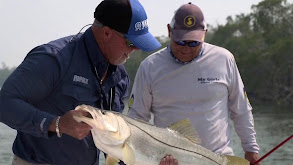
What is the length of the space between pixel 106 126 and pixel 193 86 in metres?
1.83

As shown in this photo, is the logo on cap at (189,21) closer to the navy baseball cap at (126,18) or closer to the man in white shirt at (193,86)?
the man in white shirt at (193,86)

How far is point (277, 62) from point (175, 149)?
58.3 m

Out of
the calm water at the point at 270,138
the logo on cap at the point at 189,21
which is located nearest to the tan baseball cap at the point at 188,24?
the logo on cap at the point at 189,21

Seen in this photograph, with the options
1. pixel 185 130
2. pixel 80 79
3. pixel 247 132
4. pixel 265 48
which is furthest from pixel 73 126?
pixel 265 48

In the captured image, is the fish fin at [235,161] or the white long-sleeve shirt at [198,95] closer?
the fish fin at [235,161]

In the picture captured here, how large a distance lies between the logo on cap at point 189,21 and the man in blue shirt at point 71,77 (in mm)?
894

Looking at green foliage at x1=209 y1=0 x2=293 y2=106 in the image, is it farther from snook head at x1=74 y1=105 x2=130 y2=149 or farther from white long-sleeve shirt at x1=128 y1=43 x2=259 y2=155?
snook head at x1=74 y1=105 x2=130 y2=149

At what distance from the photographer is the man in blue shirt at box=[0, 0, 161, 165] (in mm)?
3035

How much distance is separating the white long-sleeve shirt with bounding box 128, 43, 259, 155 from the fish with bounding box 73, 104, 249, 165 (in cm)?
64

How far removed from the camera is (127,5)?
3.49 meters

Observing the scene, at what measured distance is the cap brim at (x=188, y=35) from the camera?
4.41 meters

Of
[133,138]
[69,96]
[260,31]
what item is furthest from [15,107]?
[260,31]

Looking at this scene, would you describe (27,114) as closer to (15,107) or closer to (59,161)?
(15,107)

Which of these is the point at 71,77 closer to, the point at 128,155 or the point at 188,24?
the point at 128,155
